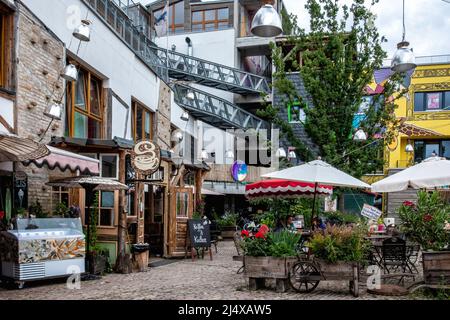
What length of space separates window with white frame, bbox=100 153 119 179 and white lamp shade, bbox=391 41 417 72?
6.22 m

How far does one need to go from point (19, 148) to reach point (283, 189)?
7.04 m

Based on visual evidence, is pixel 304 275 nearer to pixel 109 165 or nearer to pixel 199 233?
pixel 109 165

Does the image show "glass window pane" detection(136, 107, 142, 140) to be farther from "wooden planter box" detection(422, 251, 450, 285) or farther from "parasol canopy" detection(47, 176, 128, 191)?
"wooden planter box" detection(422, 251, 450, 285)

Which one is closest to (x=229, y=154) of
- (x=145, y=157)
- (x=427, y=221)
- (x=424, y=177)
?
(x=145, y=157)

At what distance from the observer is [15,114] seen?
8984 mm

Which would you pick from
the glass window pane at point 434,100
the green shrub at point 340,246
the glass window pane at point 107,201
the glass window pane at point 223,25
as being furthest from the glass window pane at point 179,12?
the green shrub at point 340,246

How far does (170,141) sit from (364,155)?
7.39 m

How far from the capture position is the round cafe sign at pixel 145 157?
37.4 feet

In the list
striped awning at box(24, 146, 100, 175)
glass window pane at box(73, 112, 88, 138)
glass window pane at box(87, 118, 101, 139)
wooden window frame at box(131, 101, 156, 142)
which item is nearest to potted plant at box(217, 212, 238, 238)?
wooden window frame at box(131, 101, 156, 142)

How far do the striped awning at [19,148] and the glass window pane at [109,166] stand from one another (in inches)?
129

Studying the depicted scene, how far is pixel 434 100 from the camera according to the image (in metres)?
28.4
